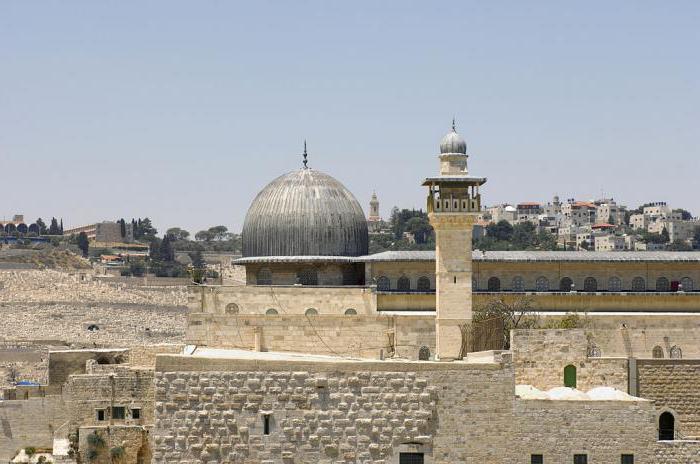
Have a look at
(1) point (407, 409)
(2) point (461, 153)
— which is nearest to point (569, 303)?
(2) point (461, 153)

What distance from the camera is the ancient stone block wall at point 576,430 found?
25.3 meters

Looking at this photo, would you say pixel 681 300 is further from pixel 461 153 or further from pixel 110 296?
pixel 110 296

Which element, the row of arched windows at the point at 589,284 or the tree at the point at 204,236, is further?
the tree at the point at 204,236

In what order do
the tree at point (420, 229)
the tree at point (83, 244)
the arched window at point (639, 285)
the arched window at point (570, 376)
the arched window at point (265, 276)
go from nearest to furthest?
1. the arched window at point (570, 376)
2. the arched window at point (265, 276)
3. the arched window at point (639, 285)
4. the tree at point (420, 229)
5. the tree at point (83, 244)

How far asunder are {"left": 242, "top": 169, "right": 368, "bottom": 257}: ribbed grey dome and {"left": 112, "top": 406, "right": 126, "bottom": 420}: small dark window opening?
6730 mm

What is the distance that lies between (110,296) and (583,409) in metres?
89.9

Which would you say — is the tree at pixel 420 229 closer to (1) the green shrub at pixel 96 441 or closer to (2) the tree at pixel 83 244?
(2) the tree at pixel 83 244

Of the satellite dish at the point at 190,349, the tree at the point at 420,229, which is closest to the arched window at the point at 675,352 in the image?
the satellite dish at the point at 190,349

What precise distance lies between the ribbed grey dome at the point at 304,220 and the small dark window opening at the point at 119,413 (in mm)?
6730

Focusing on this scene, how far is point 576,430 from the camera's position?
25359 mm

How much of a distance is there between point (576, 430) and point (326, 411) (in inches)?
167

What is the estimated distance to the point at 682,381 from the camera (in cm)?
2766

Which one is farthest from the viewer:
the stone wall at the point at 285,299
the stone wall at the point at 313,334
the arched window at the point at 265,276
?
the arched window at the point at 265,276

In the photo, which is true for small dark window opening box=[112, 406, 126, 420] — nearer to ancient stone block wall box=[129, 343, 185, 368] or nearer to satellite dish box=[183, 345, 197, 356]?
satellite dish box=[183, 345, 197, 356]
